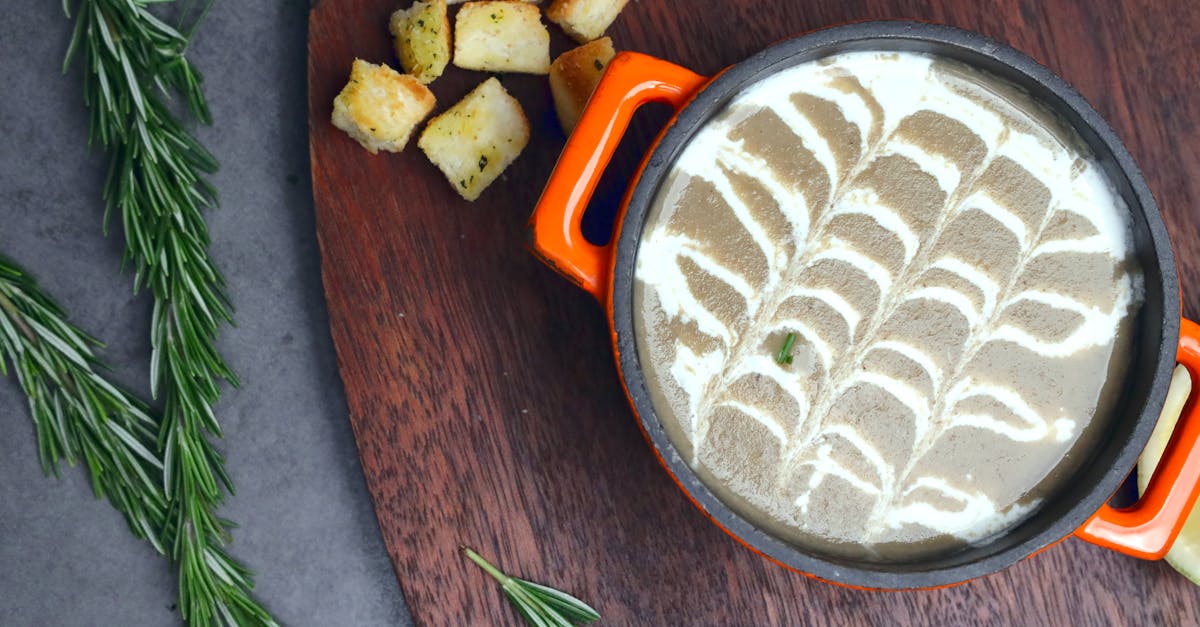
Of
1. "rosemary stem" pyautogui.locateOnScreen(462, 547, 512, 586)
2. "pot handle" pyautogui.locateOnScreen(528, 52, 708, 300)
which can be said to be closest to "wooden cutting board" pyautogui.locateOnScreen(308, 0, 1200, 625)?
"rosemary stem" pyautogui.locateOnScreen(462, 547, 512, 586)

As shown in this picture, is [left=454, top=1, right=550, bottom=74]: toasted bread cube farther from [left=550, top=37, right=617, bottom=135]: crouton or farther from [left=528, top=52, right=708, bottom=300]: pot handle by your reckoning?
[left=528, top=52, right=708, bottom=300]: pot handle

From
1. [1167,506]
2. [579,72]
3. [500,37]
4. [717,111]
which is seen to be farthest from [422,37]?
[1167,506]

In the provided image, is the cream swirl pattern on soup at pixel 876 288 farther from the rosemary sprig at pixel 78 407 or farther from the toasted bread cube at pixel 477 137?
the rosemary sprig at pixel 78 407

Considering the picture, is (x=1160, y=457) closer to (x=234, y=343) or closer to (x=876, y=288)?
(x=876, y=288)

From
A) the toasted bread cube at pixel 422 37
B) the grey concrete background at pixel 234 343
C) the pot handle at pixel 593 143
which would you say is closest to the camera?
the pot handle at pixel 593 143

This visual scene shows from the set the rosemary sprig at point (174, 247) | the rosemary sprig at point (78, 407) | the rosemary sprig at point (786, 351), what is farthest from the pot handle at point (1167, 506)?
the rosemary sprig at point (78, 407)

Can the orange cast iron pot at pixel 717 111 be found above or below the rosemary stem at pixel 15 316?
above

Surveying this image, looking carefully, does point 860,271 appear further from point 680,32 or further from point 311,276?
point 311,276

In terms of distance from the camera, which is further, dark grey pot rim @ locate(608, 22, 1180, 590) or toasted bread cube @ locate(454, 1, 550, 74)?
toasted bread cube @ locate(454, 1, 550, 74)
